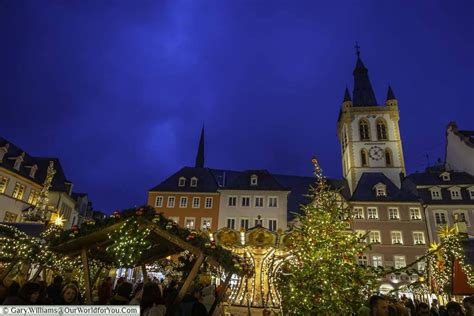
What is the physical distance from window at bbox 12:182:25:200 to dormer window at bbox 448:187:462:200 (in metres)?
47.7

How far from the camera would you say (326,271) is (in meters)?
8.16

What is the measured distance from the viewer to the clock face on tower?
48719 millimetres

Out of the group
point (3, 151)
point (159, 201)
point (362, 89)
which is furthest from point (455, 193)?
point (3, 151)

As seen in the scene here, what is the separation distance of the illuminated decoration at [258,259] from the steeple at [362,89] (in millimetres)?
48521

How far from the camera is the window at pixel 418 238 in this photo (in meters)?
33.9

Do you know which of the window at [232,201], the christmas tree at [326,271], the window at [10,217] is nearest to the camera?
the christmas tree at [326,271]

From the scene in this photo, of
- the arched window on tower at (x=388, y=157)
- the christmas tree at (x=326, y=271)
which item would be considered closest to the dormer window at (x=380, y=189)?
the arched window on tower at (x=388, y=157)

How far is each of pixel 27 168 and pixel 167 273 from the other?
26028 millimetres

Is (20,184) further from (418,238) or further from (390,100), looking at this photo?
(390,100)

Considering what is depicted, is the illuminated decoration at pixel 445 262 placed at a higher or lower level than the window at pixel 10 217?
lower

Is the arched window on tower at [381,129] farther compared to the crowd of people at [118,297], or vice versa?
the arched window on tower at [381,129]

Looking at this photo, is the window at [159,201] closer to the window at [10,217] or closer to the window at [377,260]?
the window at [10,217]

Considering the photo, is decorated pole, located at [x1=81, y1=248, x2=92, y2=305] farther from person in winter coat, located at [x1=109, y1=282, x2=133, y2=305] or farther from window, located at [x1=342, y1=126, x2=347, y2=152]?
window, located at [x1=342, y1=126, x2=347, y2=152]

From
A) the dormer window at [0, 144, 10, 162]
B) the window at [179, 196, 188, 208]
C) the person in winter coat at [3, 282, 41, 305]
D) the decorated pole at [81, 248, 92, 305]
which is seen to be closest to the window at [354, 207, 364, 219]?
the window at [179, 196, 188, 208]
